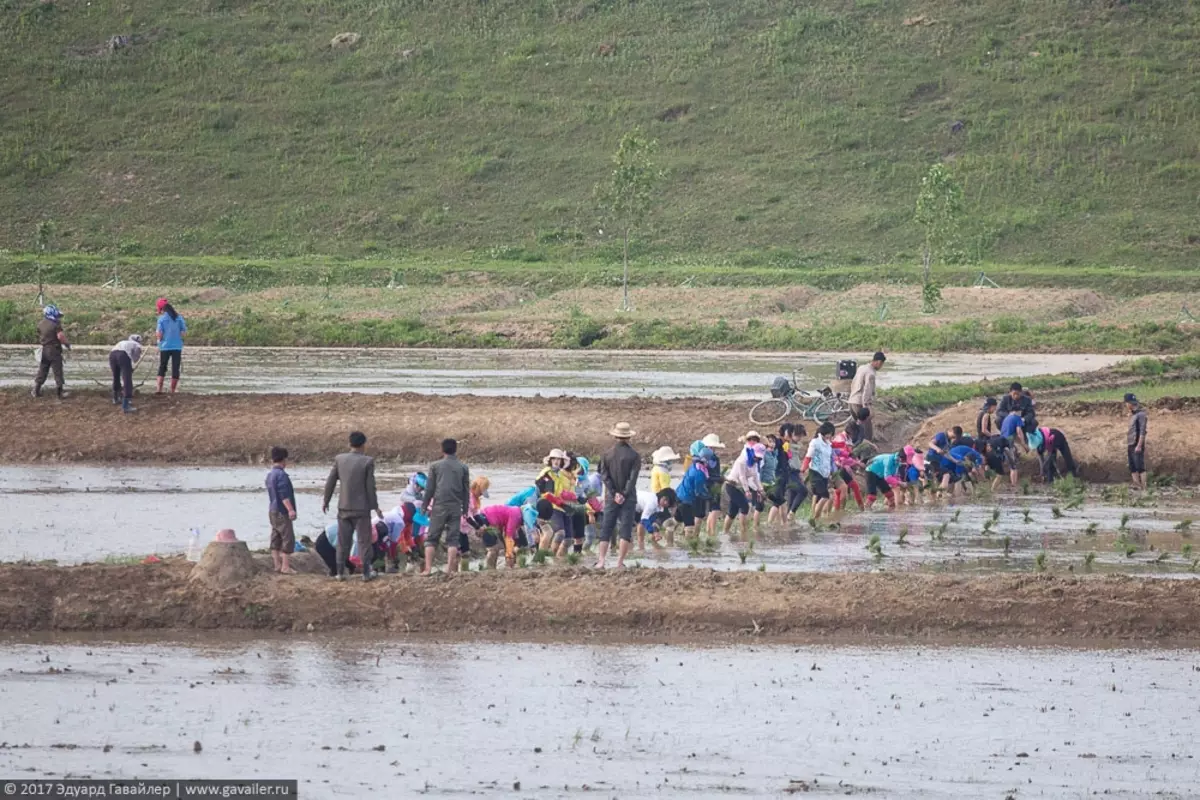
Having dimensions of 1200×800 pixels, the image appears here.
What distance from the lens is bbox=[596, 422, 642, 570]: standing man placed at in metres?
18.5

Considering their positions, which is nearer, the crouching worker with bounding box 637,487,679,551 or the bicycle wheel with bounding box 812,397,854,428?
the crouching worker with bounding box 637,487,679,551

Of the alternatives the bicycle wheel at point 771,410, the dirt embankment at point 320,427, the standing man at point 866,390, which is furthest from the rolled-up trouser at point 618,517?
the bicycle wheel at point 771,410

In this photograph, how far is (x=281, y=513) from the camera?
687 inches

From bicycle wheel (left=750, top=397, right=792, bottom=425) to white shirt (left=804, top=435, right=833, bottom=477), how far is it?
675 cm

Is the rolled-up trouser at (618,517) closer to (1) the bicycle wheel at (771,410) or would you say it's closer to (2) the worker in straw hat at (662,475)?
(2) the worker in straw hat at (662,475)

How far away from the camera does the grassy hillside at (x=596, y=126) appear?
80.8 meters

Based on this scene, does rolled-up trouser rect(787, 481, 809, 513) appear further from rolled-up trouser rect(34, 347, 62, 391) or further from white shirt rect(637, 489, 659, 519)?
rolled-up trouser rect(34, 347, 62, 391)

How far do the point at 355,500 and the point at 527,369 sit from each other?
2562cm

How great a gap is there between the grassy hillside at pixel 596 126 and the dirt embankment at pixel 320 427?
46357mm

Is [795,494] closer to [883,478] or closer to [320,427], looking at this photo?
[883,478]

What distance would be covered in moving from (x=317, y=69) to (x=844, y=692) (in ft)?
298

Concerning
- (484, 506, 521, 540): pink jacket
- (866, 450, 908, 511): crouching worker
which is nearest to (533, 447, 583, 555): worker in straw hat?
(484, 506, 521, 540): pink jacket

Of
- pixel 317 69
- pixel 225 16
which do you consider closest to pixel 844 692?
pixel 317 69

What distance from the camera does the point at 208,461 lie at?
1108 inches
